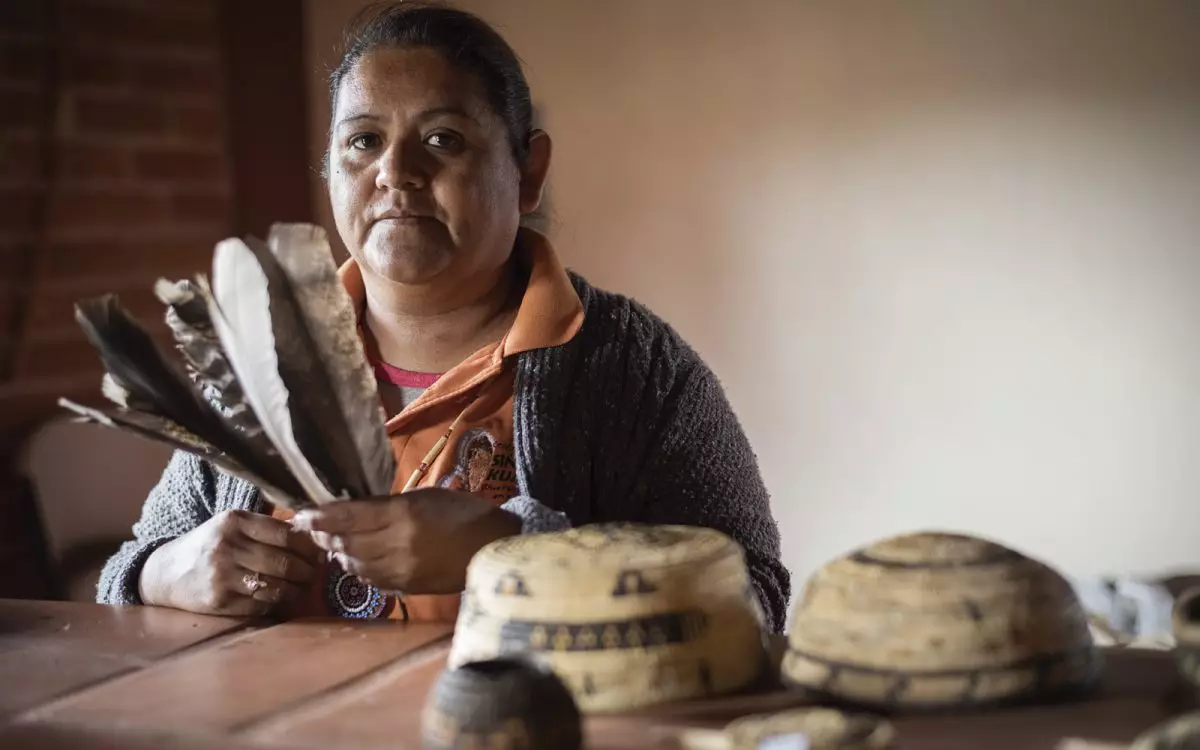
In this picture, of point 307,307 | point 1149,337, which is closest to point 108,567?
point 307,307

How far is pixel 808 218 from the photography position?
9.20 feet

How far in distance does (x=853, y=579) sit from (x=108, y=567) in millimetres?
919

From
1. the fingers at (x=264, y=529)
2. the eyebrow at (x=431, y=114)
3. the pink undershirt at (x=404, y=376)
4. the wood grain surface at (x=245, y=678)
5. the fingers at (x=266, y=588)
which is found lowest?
the wood grain surface at (x=245, y=678)

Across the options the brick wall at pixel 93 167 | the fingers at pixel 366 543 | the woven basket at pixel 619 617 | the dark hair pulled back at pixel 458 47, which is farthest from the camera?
the brick wall at pixel 93 167

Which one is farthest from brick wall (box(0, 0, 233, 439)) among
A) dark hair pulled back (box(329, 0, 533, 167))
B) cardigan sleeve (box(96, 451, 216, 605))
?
dark hair pulled back (box(329, 0, 533, 167))

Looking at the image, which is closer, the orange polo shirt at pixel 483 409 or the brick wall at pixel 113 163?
the orange polo shirt at pixel 483 409

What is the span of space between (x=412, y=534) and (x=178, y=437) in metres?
A: 0.20

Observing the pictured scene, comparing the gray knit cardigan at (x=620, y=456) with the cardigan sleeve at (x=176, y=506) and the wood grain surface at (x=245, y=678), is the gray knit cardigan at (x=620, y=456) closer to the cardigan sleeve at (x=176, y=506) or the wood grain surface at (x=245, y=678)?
the cardigan sleeve at (x=176, y=506)

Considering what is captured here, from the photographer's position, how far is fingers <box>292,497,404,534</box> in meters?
1.00

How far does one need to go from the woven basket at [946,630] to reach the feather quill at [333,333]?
1.19 ft

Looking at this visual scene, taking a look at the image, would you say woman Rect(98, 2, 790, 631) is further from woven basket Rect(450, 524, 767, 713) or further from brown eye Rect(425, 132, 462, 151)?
woven basket Rect(450, 524, 767, 713)

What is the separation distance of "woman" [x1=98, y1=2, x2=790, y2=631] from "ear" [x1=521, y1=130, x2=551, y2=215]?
0.02m

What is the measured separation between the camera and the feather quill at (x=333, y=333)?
0.95m

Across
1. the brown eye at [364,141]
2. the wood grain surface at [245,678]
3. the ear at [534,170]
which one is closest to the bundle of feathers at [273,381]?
the wood grain surface at [245,678]
